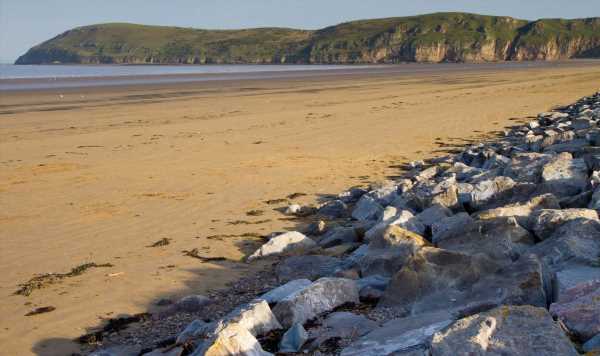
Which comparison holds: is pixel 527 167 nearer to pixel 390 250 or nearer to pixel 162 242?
pixel 390 250

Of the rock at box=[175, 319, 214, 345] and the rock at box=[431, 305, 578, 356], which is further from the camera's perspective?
the rock at box=[175, 319, 214, 345]

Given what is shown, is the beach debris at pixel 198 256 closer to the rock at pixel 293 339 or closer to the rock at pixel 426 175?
the rock at pixel 293 339

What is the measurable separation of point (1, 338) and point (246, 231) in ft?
9.87

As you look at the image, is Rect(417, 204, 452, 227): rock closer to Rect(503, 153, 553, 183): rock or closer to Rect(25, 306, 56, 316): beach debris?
Rect(503, 153, 553, 183): rock

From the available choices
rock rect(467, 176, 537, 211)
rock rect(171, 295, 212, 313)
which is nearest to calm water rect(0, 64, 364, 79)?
rock rect(467, 176, 537, 211)

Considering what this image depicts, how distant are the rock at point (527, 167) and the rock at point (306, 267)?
2.59 m

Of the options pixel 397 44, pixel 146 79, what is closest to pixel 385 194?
pixel 146 79

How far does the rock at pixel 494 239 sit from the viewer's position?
15.2ft

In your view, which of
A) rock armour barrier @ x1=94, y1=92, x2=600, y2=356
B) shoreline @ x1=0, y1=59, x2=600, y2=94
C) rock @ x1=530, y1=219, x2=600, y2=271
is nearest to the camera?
rock armour barrier @ x1=94, y1=92, x2=600, y2=356

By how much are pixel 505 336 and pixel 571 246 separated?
1.73 metres

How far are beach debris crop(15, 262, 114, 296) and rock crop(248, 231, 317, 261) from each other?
1359 millimetres

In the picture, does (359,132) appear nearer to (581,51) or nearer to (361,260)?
(361,260)

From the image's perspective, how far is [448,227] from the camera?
17.5ft

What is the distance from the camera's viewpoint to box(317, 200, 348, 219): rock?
300 inches
